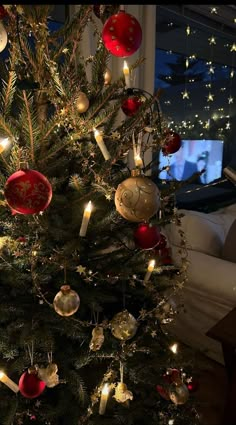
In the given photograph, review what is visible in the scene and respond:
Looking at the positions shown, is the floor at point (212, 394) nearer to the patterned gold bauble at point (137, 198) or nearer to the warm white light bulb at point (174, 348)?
the warm white light bulb at point (174, 348)

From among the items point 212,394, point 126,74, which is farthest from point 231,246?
point 126,74

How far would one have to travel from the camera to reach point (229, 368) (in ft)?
5.32

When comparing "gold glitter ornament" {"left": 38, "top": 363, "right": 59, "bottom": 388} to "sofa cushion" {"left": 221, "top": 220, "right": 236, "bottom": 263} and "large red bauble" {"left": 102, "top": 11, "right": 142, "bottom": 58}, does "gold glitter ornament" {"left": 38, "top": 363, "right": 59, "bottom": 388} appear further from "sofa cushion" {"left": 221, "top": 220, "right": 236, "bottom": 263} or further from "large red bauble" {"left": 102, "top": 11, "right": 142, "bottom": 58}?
"sofa cushion" {"left": 221, "top": 220, "right": 236, "bottom": 263}

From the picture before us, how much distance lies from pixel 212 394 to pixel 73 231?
1391 mm

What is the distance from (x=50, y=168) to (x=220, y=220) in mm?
1888

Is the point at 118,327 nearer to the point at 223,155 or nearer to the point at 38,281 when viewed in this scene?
the point at 38,281

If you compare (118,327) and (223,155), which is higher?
(118,327)

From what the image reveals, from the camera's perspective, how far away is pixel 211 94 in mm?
3545

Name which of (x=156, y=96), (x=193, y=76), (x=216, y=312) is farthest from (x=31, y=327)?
(x=193, y=76)

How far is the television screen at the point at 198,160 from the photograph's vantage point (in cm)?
312

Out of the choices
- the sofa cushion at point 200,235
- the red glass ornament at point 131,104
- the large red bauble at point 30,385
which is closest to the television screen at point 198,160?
the sofa cushion at point 200,235

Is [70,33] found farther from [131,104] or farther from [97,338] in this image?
[97,338]

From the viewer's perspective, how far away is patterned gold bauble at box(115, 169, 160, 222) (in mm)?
787

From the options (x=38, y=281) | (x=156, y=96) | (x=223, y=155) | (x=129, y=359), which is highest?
(x=156, y=96)
